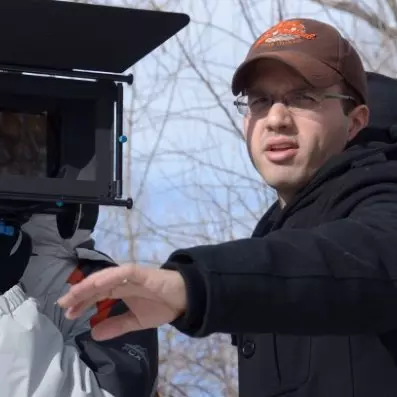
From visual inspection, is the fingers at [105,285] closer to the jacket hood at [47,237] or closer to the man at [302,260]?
the man at [302,260]

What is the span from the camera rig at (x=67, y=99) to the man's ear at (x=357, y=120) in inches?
16.9

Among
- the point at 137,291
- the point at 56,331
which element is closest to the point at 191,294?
the point at 137,291

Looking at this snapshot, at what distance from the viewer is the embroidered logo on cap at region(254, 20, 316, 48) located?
159cm

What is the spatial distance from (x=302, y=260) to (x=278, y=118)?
0.44 meters

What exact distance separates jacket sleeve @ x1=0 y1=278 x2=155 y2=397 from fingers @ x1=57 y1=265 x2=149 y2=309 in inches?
39.0

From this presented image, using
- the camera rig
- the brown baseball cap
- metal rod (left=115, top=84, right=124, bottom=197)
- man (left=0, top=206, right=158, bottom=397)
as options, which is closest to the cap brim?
the brown baseball cap

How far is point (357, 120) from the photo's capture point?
1653 mm

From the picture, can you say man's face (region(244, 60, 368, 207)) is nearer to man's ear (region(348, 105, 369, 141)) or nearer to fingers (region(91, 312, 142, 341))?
man's ear (region(348, 105, 369, 141))

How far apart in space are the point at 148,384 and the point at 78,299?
1194 millimetres

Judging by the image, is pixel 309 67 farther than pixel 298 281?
Yes

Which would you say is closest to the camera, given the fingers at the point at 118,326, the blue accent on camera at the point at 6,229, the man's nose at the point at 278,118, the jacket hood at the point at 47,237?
the fingers at the point at 118,326

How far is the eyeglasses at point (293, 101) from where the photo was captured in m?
1.54

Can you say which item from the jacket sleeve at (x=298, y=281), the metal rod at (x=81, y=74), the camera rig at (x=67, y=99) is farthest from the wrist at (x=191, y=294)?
the metal rod at (x=81, y=74)

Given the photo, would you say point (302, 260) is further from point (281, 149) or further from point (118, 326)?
point (281, 149)
